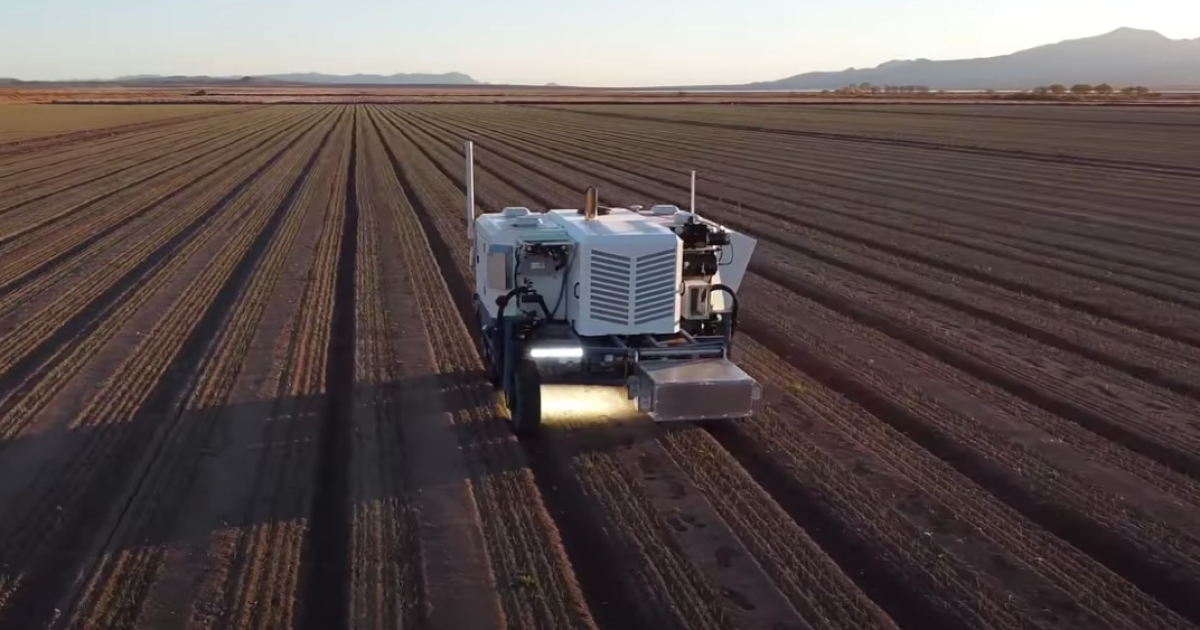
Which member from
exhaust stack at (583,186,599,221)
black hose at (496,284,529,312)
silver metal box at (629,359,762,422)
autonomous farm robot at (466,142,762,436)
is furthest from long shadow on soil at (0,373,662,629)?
exhaust stack at (583,186,599,221)

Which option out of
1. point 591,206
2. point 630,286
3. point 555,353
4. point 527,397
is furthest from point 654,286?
point 527,397

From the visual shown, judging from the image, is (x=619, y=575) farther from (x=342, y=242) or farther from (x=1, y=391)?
(x=342, y=242)

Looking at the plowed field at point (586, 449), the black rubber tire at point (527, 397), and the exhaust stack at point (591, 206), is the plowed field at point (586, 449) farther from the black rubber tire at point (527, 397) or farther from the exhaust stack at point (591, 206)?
the exhaust stack at point (591, 206)

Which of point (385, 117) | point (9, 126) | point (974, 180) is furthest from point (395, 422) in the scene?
point (385, 117)

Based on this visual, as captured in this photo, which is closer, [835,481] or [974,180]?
[835,481]

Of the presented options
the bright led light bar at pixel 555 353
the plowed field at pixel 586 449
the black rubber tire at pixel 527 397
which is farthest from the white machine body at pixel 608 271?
the plowed field at pixel 586 449

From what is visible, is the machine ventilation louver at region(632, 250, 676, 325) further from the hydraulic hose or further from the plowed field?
the plowed field
